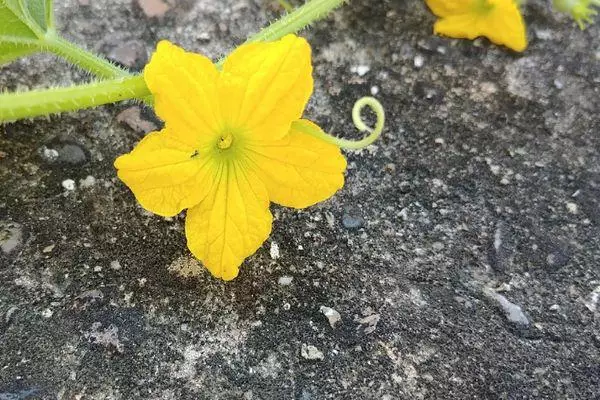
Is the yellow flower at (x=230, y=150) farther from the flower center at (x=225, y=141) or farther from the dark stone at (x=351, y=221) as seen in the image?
the dark stone at (x=351, y=221)

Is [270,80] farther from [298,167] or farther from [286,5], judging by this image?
[286,5]

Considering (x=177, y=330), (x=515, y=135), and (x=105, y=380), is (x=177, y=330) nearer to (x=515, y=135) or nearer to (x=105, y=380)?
(x=105, y=380)

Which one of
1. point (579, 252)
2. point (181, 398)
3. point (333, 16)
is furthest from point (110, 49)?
point (579, 252)

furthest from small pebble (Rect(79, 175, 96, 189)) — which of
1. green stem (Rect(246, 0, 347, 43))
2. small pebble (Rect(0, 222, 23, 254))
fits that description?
green stem (Rect(246, 0, 347, 43))

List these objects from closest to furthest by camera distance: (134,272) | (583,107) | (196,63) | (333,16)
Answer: (196,63) → (134,272) → (583,107) → (333,16)

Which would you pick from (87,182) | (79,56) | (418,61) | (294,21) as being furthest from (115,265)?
(418,61)

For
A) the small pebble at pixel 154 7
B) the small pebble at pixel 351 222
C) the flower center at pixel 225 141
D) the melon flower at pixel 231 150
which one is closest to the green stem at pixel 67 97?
the melon flower at pixel 231 150
